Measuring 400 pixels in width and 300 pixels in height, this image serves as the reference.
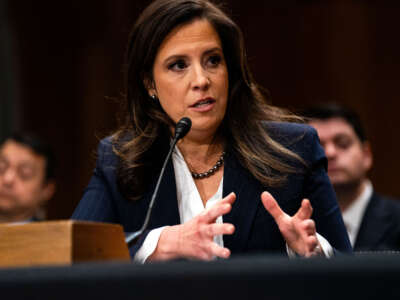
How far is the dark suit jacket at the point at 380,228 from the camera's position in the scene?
3111 millimetres

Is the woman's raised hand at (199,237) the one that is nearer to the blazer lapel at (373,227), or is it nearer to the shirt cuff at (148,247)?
the shirt cuff at (148,247)

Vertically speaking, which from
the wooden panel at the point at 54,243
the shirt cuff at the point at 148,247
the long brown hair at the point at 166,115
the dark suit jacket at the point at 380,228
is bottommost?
the dark suit jacket at the point at 380,228

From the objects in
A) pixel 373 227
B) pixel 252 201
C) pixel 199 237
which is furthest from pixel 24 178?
pixel 199 237

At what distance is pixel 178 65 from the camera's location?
1879mm

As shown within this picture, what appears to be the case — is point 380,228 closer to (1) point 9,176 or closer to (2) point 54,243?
(1) point 9,176

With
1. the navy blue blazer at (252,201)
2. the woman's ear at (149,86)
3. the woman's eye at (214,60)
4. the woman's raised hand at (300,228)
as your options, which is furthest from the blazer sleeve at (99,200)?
the woman's raised hand at (300,228)

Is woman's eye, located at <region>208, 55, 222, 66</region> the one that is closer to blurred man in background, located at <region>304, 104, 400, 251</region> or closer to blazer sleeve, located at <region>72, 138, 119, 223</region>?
blazer sleeve, located at <region>72, 138, 119, 223</region>

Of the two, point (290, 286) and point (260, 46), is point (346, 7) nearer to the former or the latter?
point (260, 46)

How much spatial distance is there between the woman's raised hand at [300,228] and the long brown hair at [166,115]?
1.11 ft

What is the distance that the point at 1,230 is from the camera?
1217mm

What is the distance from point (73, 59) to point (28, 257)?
14.2 ft

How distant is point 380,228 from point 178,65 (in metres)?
1.80

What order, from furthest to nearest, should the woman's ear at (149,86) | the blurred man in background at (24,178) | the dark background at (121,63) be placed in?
the dark background at (121,63)
the blurred man in background at (24,178)
the woman's ear at (149,86)

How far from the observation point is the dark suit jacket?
10.2 feet
